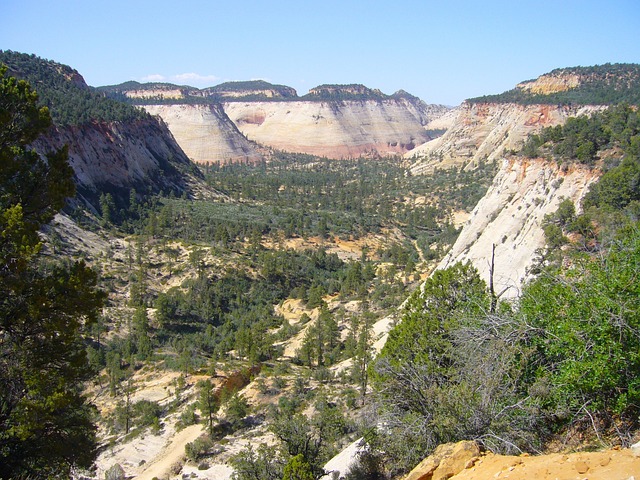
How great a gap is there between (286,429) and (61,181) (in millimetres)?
9511

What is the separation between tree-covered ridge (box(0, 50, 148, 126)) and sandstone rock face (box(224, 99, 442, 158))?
84.7 m

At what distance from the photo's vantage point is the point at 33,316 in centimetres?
837

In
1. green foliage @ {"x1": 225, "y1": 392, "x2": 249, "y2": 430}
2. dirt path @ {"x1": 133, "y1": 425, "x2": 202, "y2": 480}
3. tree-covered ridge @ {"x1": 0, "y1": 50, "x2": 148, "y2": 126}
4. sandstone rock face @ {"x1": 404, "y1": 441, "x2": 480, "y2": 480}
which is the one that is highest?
tree-covered ridge @ {"x1": 0, "y1": 50, "x2": 148, "y2": 126}

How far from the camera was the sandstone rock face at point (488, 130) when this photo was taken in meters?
85.1

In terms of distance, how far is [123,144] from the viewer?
67125 mm

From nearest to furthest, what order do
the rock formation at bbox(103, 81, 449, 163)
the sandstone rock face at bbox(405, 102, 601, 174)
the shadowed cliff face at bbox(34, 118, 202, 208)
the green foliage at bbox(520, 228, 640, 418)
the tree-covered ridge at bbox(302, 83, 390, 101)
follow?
the green foliage at bbox(520, 228, 640, 418) → the shadowed cliff face at bbox(34, 118, 202, 208) → the sandstone rock face at bbox(405, 102, 601, 174) → the rock formation at bbox(103, 81, 449, 163) → the tree-covered ridge at bbox(302, 83, 390, 101)

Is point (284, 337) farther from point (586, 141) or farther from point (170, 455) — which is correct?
point (586, 141)

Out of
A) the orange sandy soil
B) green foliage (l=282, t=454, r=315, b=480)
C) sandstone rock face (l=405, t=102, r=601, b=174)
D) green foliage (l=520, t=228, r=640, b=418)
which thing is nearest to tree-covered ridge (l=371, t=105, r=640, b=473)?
green foliage (l=520, t=228, r=640, b=418)

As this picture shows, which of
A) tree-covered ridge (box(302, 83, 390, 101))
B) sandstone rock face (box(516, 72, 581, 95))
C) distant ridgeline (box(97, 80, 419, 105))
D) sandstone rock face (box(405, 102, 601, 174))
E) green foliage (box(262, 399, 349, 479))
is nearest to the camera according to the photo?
green foliage (box(262, 399, 349, 479))

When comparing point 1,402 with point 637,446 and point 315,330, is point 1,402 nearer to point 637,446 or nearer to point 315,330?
point 637,446

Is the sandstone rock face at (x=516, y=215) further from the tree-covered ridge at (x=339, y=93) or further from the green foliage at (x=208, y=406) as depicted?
the tree-covered ridge at (x=339, y=93)

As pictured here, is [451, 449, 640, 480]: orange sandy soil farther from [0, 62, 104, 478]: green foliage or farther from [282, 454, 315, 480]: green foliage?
[0, 62, 104, 478]: green foliage

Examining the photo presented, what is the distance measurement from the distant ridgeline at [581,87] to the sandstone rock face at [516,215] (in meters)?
52.8

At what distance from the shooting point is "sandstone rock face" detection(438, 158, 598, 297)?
25.0 metres
